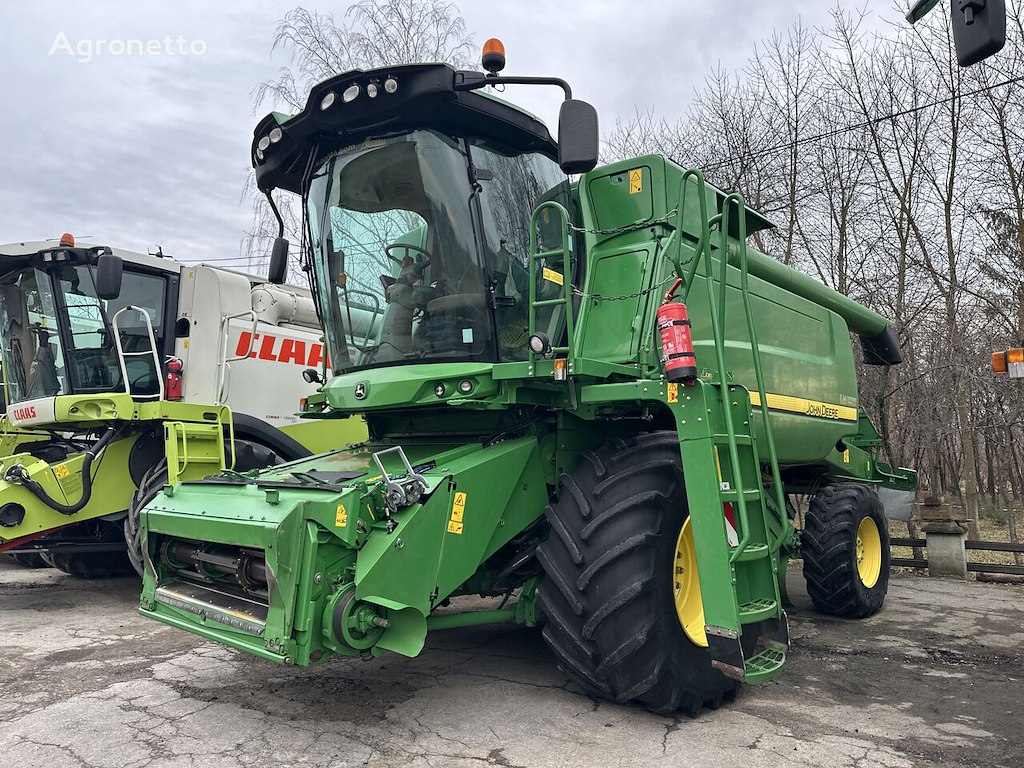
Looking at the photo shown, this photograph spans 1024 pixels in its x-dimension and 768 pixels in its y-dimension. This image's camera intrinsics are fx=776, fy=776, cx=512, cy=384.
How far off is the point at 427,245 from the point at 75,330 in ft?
15.4

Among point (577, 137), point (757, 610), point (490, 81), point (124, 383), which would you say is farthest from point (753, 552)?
point (124, 383)

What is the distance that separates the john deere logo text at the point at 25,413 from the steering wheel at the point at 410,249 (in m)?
4.86

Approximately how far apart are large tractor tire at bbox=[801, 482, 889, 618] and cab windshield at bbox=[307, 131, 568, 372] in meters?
3.68

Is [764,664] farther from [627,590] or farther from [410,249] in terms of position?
[410,249]

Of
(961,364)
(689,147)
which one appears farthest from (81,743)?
(689,147)

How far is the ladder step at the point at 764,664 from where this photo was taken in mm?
3439

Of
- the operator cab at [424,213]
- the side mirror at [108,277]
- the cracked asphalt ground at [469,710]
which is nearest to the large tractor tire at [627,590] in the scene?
the cracked asphalt ground at [469,710]

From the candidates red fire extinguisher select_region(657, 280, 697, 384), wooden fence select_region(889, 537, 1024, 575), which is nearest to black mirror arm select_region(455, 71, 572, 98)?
red fire extinguisher select_region(657, 280, 697, 384)

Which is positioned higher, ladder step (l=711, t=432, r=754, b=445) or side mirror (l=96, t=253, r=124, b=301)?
side mirror (l=96, t=253, r=124, b=301)

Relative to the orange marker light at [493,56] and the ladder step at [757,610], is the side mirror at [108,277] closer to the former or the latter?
the orange marker light at [493,56]

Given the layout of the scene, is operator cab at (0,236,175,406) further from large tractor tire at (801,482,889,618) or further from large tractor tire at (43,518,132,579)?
large tractor tire at (801,482,889,618)

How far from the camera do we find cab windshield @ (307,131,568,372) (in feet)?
13.8

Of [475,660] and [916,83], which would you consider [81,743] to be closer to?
[475,660]

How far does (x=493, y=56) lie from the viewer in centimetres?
389
